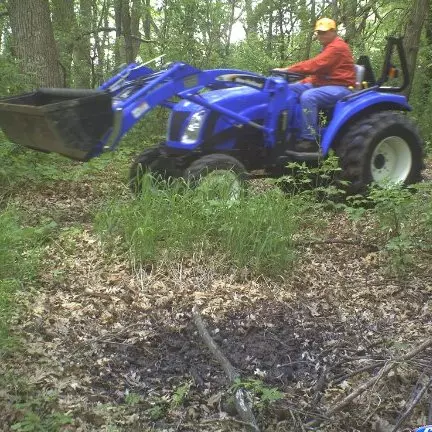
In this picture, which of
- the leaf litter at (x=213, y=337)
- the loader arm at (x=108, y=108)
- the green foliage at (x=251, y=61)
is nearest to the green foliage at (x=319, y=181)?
the loader arm at (x=108, y=108)

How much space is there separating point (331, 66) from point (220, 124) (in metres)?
1.44

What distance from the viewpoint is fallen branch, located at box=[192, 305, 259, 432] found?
2.60 m

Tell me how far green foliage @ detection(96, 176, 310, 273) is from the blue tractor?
2.00ft

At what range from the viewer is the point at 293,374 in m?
3.10

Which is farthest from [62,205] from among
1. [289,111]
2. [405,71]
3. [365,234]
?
[405,71]

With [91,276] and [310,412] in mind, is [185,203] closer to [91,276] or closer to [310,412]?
[91,276]

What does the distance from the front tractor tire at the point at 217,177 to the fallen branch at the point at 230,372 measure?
139cm

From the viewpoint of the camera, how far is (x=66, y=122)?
473 centimetres

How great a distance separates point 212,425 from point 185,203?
228cm

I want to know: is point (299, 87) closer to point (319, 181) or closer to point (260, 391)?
point (319, 181)

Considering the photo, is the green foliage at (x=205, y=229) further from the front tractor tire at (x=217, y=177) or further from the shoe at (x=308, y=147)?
the shoe at (x=308, y=147)

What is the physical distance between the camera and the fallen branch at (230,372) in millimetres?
2604

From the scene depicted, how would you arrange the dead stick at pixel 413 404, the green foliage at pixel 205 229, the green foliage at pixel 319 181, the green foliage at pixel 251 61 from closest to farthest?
the dead stick at pixel 413 404
the green foliage at pixel 205 229
the green foliage at pixel 319 181
the green foliage at pixel 251 61

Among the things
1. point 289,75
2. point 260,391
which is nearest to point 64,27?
point 289,75
